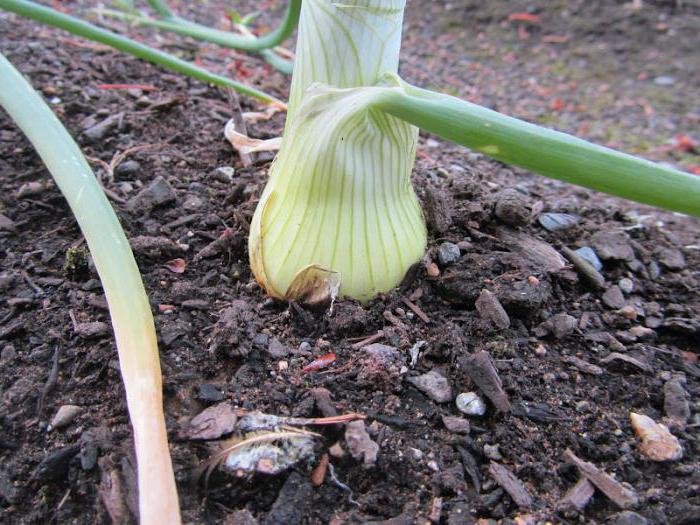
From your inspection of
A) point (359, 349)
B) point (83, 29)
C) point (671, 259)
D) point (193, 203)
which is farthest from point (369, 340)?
point (83, 29)

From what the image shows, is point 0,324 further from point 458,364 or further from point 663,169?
point 663,169

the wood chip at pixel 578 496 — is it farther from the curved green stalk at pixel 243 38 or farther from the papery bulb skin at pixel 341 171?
the curved green stalk at pixel 243 38

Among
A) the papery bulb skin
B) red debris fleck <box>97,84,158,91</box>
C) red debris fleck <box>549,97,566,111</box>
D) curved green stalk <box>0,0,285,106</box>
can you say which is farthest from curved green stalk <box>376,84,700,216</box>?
red debris fleck <box>549,97,566,111</box>

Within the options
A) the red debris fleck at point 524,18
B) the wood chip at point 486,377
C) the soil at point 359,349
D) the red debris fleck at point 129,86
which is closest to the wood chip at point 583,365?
the soil at point 359,349

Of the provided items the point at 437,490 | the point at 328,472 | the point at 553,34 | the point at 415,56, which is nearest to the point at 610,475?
the point at 437,490

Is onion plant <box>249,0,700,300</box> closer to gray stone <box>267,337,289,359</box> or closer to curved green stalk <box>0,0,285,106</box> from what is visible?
gray stone <box>267,337,289,359</box>
